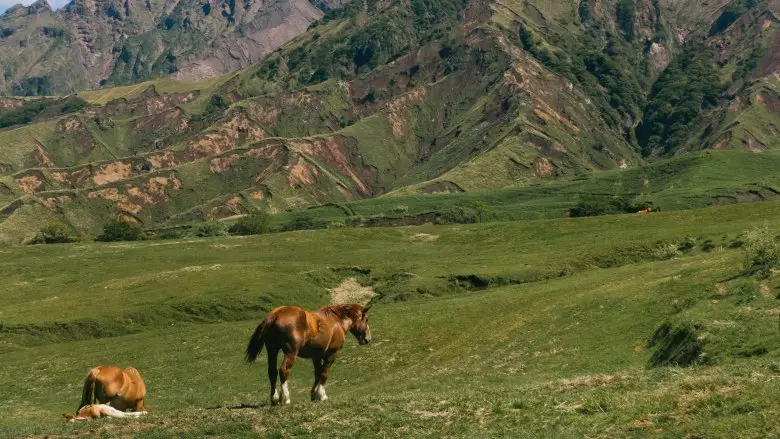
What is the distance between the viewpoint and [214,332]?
73000 mm

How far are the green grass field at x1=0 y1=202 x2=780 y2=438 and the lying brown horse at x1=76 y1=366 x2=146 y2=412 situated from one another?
7.49ft

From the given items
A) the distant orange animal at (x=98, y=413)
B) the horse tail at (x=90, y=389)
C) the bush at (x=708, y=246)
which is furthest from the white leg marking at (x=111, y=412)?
the bush at (x=708, y=246)

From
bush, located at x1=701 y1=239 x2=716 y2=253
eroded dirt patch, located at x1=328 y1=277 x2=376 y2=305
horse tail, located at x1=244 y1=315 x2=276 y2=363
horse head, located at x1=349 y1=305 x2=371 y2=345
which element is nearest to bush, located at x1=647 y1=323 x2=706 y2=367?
horse head, located at x1=349 y1=305 x2=371 y2=345

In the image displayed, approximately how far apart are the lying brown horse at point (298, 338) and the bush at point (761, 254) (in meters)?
28.2

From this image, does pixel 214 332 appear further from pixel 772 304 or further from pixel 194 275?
pixel 772 304

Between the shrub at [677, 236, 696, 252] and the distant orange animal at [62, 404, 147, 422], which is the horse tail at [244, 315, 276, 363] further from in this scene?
the shrub at [677, 236, 696, 252]

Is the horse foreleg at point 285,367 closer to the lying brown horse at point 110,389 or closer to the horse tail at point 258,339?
the horse tail at point 258,339

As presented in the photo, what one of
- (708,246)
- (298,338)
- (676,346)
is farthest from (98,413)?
(708,246)

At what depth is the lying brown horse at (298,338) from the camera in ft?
85.9

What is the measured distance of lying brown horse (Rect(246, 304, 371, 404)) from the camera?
85.9 feet

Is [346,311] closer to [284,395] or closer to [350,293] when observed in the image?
[284,395]

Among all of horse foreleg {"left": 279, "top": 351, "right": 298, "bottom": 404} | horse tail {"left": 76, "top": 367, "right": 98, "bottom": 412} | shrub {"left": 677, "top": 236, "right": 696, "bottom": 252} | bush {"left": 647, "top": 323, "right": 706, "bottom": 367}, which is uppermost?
horse foreleg {"left": 279, "top": 351, "right": 298, "bottom": 404}

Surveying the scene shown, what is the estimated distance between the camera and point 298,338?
2627cm

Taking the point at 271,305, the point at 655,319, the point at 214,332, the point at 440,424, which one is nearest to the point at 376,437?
the point at 440,424
